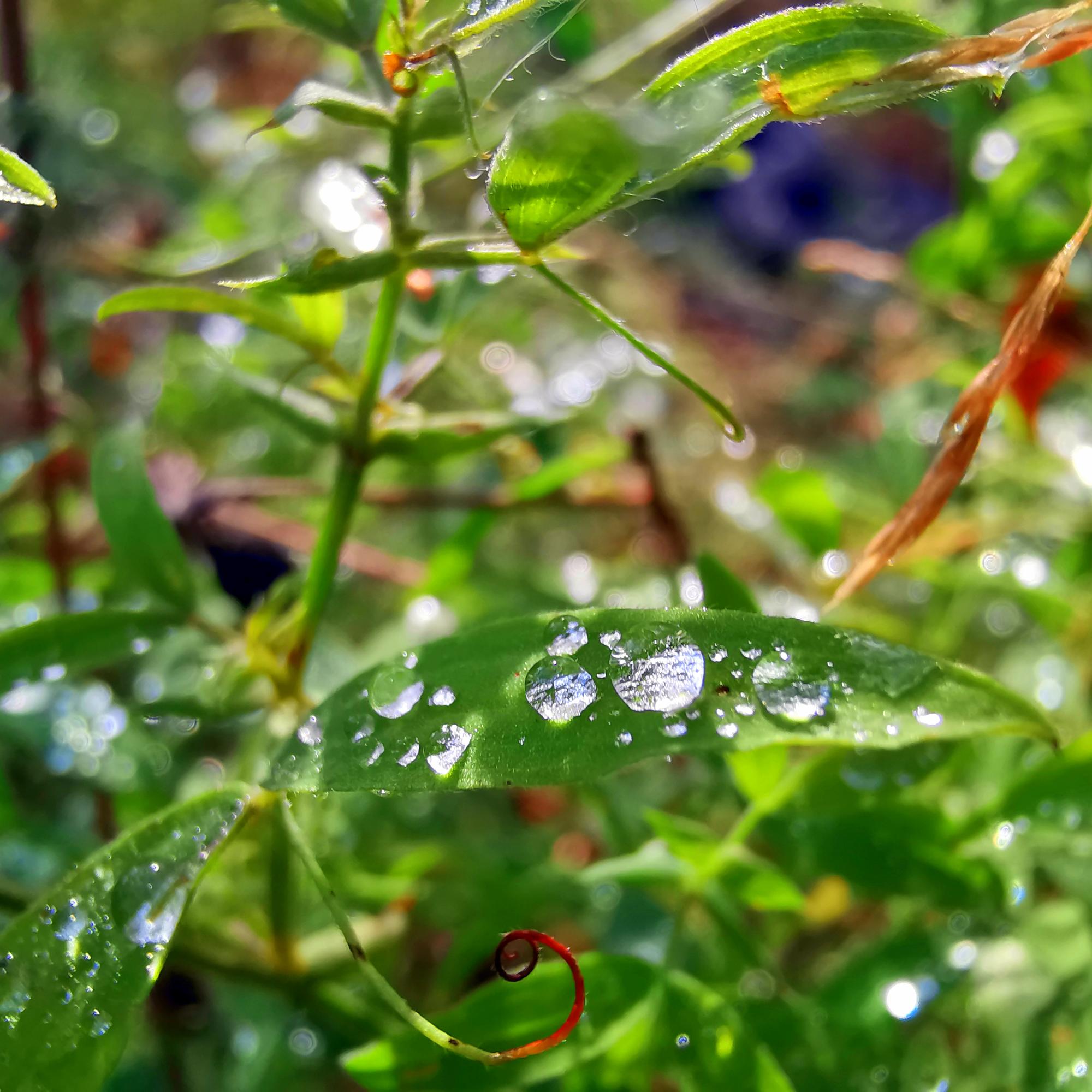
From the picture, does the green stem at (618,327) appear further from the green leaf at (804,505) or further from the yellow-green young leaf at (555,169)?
the green leaf at (804,505)

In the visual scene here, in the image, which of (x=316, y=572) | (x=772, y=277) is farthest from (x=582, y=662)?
(x=772, y=277)

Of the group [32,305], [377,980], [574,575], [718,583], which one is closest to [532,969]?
[377,980]

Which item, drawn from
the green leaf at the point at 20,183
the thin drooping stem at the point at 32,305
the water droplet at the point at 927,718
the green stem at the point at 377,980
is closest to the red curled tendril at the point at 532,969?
the green stem at the point at 377,980

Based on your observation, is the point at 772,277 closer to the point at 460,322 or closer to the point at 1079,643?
the point at 1079,643

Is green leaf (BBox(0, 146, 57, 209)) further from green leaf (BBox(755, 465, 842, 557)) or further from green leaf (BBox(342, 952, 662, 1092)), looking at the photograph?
green leaf (BBox(755, 465, 842, 557))

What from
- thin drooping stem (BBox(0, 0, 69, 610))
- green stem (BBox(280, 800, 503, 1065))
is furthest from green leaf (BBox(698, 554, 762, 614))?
thin drooping stem (BBox(0, 0, 69, 610))

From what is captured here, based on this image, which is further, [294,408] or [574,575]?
[574,575]

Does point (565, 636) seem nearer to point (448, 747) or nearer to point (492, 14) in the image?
point (448, 747)
